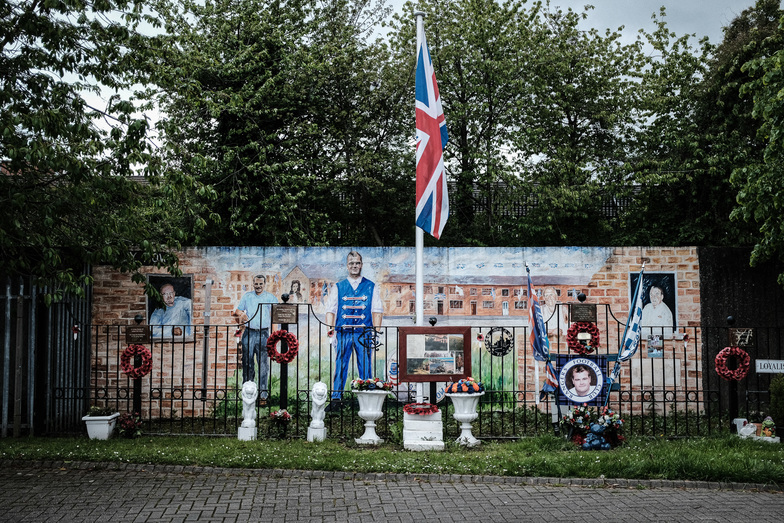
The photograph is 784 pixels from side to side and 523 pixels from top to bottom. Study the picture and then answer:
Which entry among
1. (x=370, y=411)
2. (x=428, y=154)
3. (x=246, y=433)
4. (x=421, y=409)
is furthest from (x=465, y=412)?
(x=428, y=154)

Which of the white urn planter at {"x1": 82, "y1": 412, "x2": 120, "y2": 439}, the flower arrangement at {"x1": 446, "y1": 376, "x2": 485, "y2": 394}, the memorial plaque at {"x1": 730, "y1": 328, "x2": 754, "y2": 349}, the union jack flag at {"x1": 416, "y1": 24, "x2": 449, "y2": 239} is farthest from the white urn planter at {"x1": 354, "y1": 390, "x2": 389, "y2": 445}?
the memorial plaque at {"x1": 730, "y1": 328, "x2": 754, "y2": 349}

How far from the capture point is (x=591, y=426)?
786cm

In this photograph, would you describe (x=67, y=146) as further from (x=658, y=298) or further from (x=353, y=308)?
(x=658, y=298)

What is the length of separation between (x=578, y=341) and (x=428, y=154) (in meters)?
2.89

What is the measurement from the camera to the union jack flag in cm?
842

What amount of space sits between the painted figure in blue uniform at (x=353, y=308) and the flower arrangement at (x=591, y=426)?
3392 mm

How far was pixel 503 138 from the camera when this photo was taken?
1436cm

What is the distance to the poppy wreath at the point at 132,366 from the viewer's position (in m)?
8.43

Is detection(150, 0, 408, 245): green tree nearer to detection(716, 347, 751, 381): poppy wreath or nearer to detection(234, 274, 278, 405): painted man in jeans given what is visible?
detection(234, 274, 278, 405): painted man in jeans

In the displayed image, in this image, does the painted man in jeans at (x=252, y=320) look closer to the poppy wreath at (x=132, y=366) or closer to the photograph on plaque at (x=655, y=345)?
the poppy wreath at (x=132, y=366)

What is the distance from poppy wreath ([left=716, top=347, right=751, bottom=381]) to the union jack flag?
3.73 meters

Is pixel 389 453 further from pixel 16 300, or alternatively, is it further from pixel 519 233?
pixel 519 233

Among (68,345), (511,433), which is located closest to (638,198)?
(511,433)

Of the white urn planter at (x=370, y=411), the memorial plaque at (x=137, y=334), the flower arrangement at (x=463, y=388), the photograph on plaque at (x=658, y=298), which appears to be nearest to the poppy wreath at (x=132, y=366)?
the memorial plaque at (x=137, y=334)
